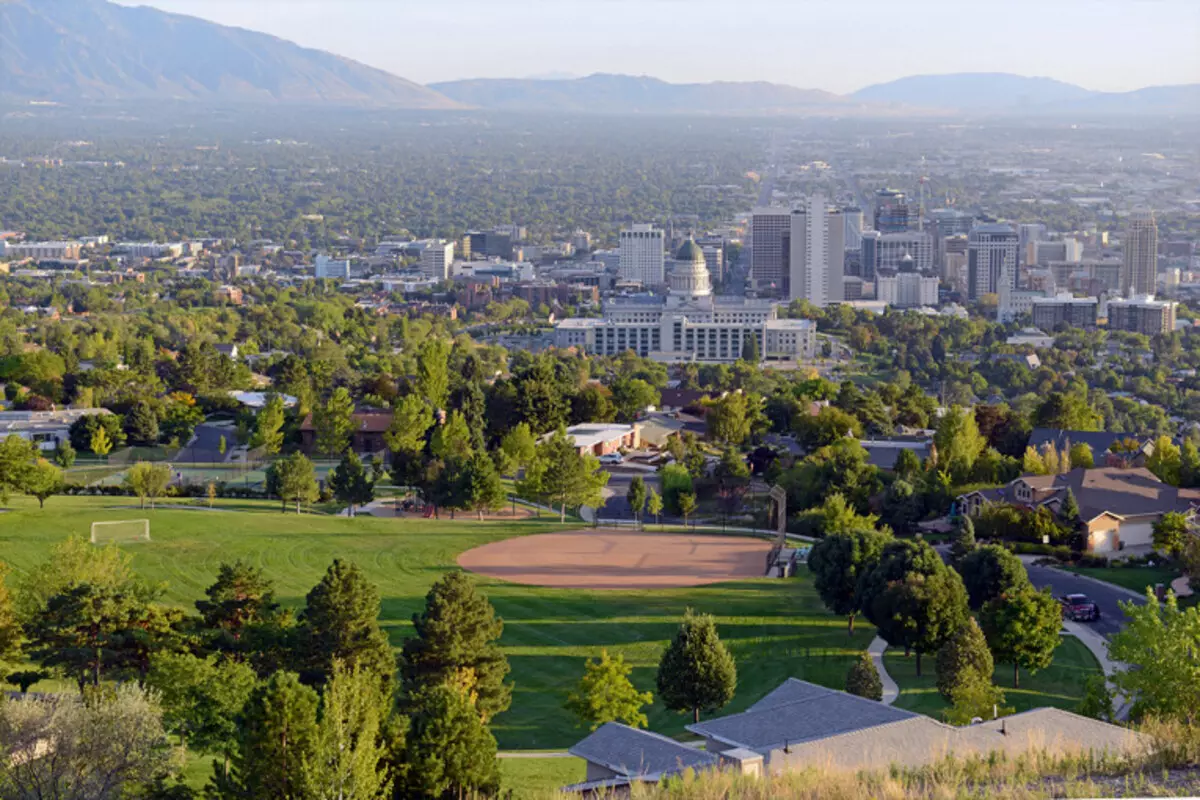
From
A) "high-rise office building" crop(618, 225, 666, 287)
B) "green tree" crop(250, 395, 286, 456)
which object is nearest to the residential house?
"green tree" crop(250, 395, 286, 456)

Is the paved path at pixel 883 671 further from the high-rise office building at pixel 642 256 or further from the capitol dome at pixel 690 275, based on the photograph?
the high-rise office building at pixel 642 256

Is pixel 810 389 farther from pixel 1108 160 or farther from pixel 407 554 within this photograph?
pixel 1108 160

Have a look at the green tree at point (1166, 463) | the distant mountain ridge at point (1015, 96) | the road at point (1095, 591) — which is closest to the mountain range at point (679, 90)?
the distant mountain ridge at point (1015, 96)

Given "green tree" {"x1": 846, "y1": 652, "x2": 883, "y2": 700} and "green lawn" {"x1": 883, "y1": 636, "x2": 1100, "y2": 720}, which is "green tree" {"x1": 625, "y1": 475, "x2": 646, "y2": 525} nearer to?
"green lawn" {"x1": 883, "y1": 636, "x2": 1100, "y2": 720}

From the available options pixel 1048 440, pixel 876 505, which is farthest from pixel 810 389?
pixel 876 505

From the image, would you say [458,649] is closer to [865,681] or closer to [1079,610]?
[865,681]
